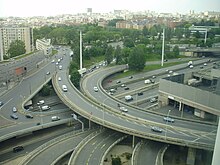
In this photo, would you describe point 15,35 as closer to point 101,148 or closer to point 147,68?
point 147,68

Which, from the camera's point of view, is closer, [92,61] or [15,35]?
[92,61]

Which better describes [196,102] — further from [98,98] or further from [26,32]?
[26,32]

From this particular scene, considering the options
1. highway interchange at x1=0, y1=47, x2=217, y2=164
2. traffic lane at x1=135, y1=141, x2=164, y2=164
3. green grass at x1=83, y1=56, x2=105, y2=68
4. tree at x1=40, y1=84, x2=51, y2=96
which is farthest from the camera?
green grass at x1=83, y1=56, x2=105, y2=68

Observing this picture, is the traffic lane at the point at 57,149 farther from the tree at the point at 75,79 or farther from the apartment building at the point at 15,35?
the apartment building at the point at 15,35

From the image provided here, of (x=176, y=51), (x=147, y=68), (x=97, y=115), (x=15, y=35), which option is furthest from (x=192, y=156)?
(x=15, y=35)

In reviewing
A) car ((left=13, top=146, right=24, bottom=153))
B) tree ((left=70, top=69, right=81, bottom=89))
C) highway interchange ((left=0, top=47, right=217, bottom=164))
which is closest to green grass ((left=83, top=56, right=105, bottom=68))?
tree ((left=70, top=69, right=81, bottom=89))

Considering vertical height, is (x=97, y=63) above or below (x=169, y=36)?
below

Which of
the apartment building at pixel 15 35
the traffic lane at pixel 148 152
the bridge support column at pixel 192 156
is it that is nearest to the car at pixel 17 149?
the traffic lane at pixel 148 152

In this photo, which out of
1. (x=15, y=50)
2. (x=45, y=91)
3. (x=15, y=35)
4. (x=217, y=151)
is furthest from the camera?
(x=15, y=35)

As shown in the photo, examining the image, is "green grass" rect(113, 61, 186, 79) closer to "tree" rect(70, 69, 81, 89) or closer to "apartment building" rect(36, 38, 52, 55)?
"tree" rect(70, 69, 81, 89)

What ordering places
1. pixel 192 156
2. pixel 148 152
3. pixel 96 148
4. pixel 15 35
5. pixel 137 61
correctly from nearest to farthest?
pixel 192 156 < pixel 148 152 < pixel 96 148 < pixel 137 61 < pixel 15 35

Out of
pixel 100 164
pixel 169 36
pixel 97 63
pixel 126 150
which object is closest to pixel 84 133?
pixel 126 150
